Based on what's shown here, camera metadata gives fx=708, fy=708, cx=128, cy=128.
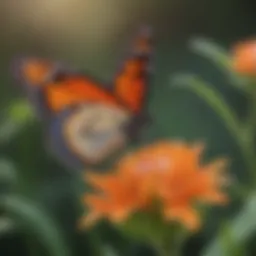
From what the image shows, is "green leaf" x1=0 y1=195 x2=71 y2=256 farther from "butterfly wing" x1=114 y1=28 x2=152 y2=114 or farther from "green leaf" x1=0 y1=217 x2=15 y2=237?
"butterfly wing" x1=114 y1=28 x2=152 y2=114

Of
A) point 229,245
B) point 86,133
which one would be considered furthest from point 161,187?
point 86,133

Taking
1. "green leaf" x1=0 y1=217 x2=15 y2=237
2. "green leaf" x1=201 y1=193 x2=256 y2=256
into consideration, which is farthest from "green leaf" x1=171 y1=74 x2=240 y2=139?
"green leaf" x1=0 y1=217 x2=15 y2=237

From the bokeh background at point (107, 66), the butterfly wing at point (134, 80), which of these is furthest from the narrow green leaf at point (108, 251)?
the butterfly wing at point (134, 80)

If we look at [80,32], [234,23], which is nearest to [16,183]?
[80,32]

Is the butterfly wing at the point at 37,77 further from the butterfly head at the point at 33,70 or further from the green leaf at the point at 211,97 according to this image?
the green leaf at the point at 211,97

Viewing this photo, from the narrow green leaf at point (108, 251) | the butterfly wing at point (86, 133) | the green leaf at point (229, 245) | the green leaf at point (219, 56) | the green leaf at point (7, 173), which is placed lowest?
the green leaf at point (229, 245)
